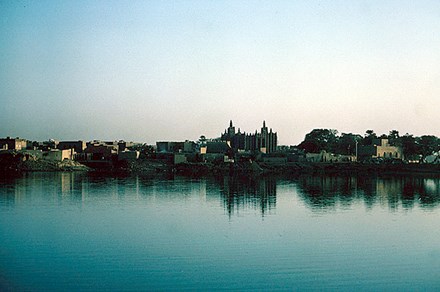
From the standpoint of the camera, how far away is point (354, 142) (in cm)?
12325

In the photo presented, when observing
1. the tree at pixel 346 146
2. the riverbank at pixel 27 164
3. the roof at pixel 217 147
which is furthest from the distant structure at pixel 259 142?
the riverbank at pixel 27 164

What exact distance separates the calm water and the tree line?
263 feet

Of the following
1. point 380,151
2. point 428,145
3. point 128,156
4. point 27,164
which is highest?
point 428,145

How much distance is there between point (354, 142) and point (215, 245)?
350 feet

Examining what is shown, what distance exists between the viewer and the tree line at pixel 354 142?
11497cm

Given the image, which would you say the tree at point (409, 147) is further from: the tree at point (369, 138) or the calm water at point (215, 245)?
the calm water at point (215, 245)

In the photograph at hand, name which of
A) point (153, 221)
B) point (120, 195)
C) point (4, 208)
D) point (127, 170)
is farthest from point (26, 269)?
point (127, 170)

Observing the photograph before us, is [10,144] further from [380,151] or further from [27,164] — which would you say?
[380,151]

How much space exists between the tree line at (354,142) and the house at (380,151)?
6.42 ft

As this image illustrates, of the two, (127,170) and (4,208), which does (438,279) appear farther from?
(127,170)

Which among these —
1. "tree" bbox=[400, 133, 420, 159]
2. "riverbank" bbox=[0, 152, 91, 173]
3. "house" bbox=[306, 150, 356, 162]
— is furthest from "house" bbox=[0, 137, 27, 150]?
"tree" bbox=[400, 133, 420, 159]

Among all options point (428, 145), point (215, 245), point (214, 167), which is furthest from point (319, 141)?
point (215, 245)

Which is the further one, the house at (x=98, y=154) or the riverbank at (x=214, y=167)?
the house at (x=98, y=154)

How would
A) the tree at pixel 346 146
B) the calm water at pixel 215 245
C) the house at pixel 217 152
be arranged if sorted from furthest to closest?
1. the tree at pixel 346 146
2. the house at pixel 217 152
3. the calm water at pixel 215 245
